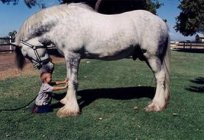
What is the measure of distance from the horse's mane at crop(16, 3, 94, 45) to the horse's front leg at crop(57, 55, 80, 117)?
0.88 meters

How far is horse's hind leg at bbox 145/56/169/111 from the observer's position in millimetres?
8570

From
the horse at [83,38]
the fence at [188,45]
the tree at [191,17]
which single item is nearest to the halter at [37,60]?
the horse at [83,38]

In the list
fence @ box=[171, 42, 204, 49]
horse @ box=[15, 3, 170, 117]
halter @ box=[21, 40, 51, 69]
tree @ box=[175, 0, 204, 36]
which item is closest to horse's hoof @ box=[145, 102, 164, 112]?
horse @ box=[15, 3, 170, 117]

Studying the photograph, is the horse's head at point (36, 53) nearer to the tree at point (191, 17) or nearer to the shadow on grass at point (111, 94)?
the shadow on grass at point (111, 94)

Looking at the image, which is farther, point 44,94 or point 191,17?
point 191,17

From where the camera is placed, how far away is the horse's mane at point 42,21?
8.12 meters

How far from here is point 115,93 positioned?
10.7 metres

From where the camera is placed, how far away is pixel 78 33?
7.93 m

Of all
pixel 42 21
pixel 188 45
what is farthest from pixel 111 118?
pixel 188 45

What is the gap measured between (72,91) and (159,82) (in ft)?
6.82

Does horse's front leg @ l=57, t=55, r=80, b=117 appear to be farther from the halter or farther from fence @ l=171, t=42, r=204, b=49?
fence @ l=171, t=42, r=204, b=49

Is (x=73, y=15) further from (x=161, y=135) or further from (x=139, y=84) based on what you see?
(x=139, y=84)

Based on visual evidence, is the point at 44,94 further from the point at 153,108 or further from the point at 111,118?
the point at 153,108

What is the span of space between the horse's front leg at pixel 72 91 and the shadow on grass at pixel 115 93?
0.96m
